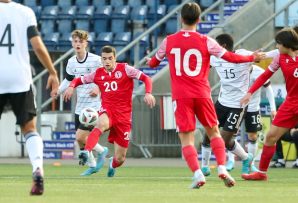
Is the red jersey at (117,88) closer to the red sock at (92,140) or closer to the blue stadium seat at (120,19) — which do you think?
the red sock at (92,140)

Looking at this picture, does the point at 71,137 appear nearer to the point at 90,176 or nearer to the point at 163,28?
the point at 163,28

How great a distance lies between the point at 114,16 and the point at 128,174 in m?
12.4

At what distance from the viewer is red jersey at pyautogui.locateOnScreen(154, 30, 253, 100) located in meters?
13.4

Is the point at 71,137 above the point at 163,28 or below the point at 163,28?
below

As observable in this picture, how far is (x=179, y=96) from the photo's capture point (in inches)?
531

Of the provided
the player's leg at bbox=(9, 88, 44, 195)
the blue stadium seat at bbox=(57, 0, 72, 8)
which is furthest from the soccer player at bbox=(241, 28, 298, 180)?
the blue stadium seat at bbox=(57, 0, 72, 8)

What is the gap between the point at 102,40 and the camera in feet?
98.3

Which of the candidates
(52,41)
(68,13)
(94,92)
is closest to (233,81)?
(94,92)

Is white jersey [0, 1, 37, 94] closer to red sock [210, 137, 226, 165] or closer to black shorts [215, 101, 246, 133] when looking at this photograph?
red sock [210, 137, 226, 165]

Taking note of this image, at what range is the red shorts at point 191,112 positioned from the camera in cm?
1340

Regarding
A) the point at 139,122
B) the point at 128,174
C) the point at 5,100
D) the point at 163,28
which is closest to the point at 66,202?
the point at 5,100

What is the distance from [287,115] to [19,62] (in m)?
4.87

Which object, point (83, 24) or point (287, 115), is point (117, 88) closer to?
point (287, 115)

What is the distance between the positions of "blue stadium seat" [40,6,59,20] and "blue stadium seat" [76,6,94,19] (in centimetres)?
65
